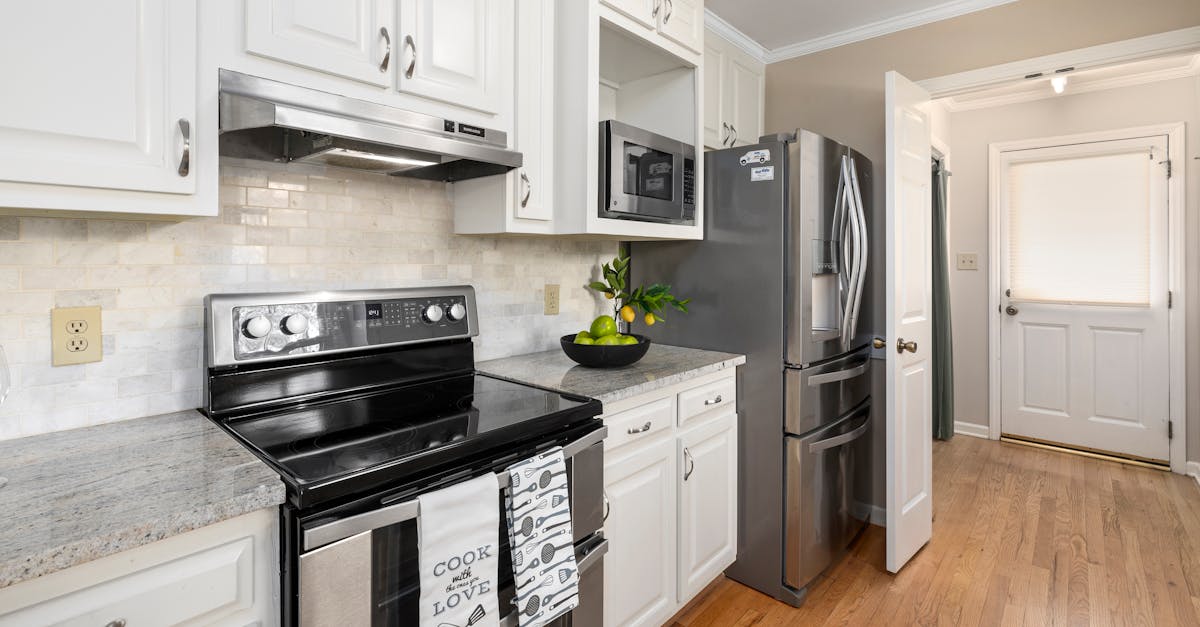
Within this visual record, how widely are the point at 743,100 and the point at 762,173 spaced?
947 mm

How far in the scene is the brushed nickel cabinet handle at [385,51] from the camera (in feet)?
4.59

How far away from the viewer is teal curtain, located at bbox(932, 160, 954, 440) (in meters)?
4.07

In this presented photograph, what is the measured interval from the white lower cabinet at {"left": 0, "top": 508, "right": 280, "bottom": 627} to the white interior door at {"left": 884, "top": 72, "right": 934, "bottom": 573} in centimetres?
224

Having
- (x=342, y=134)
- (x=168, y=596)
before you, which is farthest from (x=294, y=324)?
(x=168, y=596)

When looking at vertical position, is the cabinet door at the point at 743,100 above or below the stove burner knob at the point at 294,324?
above

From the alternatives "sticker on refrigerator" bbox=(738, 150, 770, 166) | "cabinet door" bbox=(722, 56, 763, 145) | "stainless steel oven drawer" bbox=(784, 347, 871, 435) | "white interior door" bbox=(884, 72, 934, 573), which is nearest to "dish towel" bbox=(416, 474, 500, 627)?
"stainless steel oven drawer" bbox=(784, 347, 871, 435)

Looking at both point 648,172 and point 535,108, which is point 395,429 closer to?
point 535,108

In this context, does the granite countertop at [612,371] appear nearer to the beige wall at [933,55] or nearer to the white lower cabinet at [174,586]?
the white lower cabinet at [174,586]

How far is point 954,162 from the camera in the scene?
170 inches

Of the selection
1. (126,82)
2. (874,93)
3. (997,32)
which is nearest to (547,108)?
(126,82)

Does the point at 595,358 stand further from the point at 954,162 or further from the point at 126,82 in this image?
the point at 954,162

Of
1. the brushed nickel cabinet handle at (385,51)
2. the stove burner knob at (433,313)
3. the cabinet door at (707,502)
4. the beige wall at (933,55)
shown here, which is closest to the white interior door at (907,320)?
the beige wall at (933,55)

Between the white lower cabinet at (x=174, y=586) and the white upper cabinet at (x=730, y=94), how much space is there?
7.48ft

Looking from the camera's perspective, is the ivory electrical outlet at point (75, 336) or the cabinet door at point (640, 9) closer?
the ivory electrical outlet at point (75, 336)
